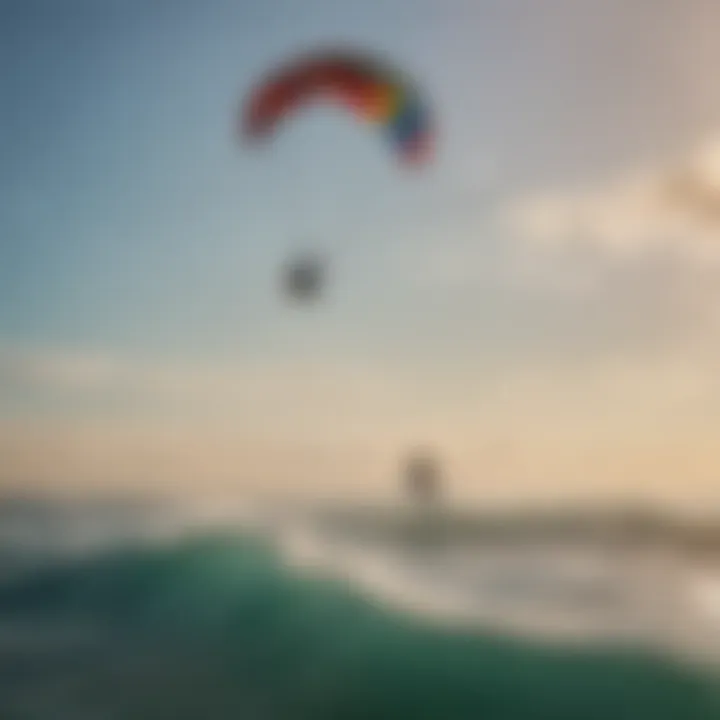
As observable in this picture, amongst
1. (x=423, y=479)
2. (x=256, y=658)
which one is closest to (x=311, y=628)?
(x=256, y=658)

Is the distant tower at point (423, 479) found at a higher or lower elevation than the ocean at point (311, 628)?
higher

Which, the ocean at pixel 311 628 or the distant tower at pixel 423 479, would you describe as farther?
the distant tower at pixel 423 479

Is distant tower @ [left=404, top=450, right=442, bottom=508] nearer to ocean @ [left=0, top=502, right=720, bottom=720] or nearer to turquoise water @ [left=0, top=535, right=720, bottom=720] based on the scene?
ocean @ [left=0, top=502, right=720, bottom=720]

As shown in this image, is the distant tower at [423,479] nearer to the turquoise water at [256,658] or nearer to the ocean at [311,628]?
the ocean at [311,628]

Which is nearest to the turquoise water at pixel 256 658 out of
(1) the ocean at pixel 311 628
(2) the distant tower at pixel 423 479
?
(1) the ocean at pixel 311 628

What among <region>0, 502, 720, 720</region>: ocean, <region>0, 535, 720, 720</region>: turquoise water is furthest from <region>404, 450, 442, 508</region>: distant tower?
<region>0, 535, 720, 720</region>: turquoise water

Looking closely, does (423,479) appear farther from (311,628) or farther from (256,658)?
(256,658)
